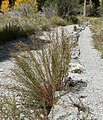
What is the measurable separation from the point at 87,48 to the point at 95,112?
26.7ft

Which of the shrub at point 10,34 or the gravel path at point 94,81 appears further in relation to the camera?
the shrub at point 10,34

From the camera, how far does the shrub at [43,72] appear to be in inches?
180

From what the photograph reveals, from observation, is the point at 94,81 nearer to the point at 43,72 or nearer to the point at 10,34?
the point at 43,72

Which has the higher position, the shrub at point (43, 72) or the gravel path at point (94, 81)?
the shrub at point (43, 72)

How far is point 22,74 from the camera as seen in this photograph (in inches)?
184

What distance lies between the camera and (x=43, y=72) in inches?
193

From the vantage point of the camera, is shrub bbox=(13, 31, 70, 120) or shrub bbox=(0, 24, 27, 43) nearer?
shrub bbox=(13, 31, 70, 120)

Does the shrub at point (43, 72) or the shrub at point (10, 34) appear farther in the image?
the shrub at point (10, 34)

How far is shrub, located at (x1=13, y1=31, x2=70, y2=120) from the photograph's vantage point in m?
4.57

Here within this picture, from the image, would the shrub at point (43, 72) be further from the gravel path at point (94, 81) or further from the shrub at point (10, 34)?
the shrub at point (10, 34)

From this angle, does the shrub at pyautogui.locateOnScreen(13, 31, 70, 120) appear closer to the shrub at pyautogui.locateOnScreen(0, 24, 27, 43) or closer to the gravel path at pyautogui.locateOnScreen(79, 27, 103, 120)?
the gravel path at pyautogui.locateOnScreen(79, 27, 103, 120)

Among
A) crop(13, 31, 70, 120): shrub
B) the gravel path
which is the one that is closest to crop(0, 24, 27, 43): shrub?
the gravel path

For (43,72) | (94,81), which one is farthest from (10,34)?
(43,72)

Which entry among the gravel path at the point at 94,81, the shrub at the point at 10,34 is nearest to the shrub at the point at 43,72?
the gravel path at the point at 94,81
